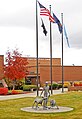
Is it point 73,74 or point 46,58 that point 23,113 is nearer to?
point 73,74

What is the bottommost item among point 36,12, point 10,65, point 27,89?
point 27,89

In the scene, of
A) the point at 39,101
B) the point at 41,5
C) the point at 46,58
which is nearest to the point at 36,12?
the point at 41,5

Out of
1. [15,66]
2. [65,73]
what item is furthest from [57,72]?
[15,66]

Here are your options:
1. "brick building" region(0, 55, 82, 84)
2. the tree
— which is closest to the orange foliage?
the tree

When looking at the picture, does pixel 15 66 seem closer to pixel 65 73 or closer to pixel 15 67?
pixel 15 67

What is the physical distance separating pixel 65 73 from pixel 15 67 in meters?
16.9

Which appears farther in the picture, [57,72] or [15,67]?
[57,72]

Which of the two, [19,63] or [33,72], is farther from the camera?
[33,72]

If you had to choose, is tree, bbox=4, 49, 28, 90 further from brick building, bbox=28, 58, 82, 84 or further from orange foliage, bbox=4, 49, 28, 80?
brick building, bbox=28, 58, 82, 84

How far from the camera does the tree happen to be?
166ft

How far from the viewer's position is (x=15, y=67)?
2023 inches

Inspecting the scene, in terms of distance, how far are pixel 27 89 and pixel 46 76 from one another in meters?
14.8

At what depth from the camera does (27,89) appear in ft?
163

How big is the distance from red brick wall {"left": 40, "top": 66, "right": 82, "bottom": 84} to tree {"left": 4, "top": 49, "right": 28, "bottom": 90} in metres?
11.3
